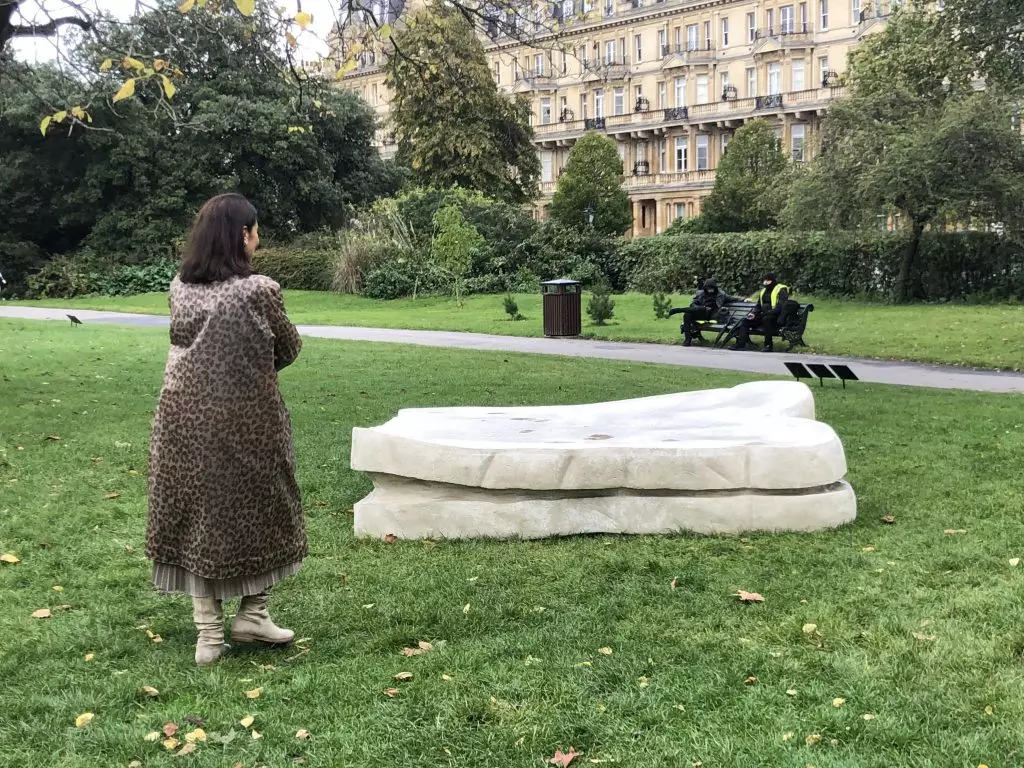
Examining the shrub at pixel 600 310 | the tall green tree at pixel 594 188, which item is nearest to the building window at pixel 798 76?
the tall green tree at pixel 594 188

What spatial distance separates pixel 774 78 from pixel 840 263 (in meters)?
34.8

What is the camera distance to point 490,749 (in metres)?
3.33

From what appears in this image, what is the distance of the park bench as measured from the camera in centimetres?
1702

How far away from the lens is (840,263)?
2881cm

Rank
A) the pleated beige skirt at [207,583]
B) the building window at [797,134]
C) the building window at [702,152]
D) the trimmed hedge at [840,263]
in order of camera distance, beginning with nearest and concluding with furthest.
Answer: the pleated beige skirt at [207,583], the trimmed hedge at [840,263], the building window at [797,134], the building window at [702,152]

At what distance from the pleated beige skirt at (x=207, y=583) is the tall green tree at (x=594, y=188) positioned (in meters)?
46.9

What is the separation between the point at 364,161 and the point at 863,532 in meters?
45.6

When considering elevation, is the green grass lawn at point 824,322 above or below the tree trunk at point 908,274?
below

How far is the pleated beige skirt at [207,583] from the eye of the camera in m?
4.09

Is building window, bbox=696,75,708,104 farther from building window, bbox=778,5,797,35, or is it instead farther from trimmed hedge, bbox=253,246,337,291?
trimmed hedge, bbox=253,246,337,291

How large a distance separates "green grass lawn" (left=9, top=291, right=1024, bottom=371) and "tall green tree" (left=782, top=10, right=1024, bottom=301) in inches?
89.6

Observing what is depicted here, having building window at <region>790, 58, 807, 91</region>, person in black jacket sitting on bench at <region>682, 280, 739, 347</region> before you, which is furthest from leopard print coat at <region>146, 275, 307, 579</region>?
building window at <region>790, 58, 807, 91</region>

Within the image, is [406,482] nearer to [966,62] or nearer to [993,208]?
[993,208]

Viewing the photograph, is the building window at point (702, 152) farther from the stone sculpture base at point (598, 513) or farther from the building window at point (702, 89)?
the stone sculpture base at point (598, 513)
